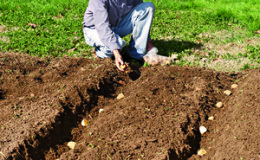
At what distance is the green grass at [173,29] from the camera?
4.76 m

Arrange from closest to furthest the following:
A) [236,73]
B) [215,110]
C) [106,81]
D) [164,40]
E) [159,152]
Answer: [159,152] < [215,110] < [106,81] < [236,73] < [164,40]

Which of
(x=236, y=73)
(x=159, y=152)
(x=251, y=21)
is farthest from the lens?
(x=251, y=21)

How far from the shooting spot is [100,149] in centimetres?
261

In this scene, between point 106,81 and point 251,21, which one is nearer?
point 106,81

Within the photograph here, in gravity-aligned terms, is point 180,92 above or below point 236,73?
above

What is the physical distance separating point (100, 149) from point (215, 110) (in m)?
1.39

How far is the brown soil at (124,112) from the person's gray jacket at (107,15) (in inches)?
14.1

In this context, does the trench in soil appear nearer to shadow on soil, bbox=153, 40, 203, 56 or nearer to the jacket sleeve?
the jacket sleeve

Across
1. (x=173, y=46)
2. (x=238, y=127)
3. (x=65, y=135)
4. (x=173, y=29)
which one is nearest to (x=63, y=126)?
(x=65, y=135)

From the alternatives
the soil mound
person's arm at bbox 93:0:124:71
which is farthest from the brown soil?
person's arm at bbox 93:0:124:71

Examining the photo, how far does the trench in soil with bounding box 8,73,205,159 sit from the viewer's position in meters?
2.67

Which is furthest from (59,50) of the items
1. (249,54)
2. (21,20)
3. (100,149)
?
(249,54)

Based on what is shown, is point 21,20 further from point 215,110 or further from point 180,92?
point 215,110

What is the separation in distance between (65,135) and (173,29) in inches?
137
